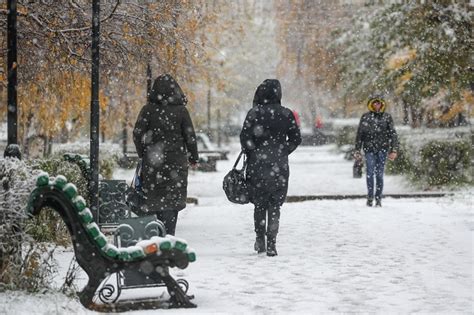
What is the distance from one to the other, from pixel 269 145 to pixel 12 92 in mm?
3357

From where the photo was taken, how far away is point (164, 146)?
9.40 metres

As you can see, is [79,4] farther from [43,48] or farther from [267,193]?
[267,193]

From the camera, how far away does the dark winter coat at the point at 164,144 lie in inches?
368

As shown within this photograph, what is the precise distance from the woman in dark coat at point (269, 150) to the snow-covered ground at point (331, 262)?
0.63m

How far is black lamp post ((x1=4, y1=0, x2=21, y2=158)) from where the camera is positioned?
712 cm

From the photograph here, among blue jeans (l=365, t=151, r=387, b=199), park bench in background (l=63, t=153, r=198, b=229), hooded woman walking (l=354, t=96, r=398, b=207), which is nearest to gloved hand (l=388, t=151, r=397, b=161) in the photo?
hooded woman walking (l=354, t=96, r=398, b=207)

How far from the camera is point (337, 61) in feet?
98.2

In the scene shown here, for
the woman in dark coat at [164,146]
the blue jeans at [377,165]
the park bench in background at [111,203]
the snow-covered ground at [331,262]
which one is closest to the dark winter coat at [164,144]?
the woman in dark coat at [164,146]

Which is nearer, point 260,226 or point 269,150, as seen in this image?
point 269,150

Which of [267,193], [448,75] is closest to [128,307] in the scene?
[267,193]

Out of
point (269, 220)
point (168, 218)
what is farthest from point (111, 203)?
point (269, 220)

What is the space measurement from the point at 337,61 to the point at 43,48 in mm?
20182

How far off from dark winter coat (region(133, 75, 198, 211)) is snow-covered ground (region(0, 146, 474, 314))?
2.88ft

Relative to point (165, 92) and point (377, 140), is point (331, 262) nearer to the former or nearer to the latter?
point (165, 92)
